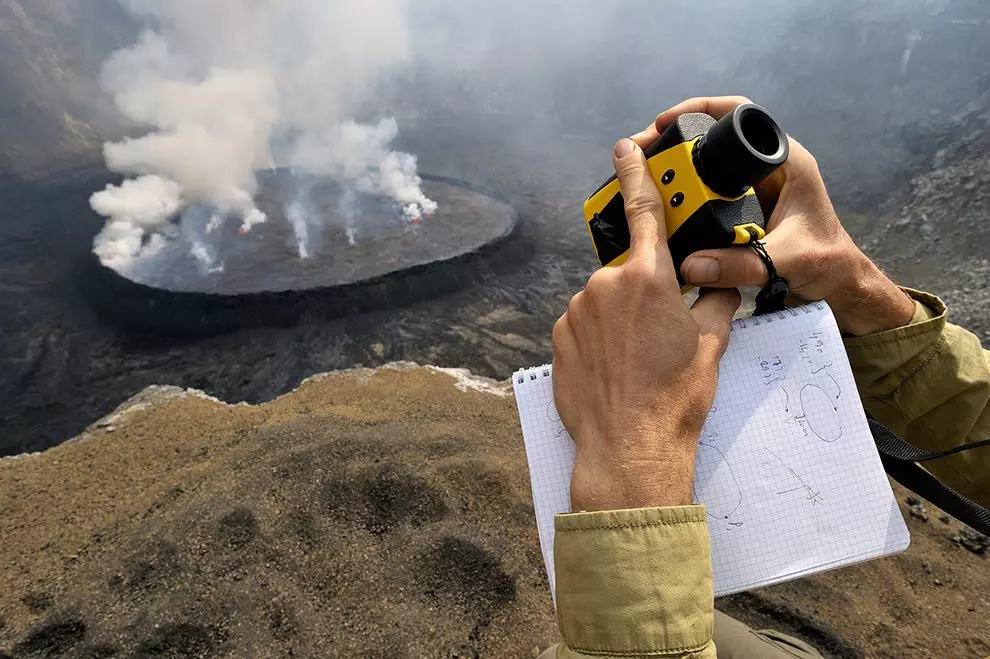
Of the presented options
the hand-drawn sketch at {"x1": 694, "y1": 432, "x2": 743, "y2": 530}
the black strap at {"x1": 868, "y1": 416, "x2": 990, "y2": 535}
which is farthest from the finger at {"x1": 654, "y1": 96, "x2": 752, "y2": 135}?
the black strap at {"x1": 868, "y1": 416, "x2": 990, "y2": 535}

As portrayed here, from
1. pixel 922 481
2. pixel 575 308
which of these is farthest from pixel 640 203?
pixel 922 481

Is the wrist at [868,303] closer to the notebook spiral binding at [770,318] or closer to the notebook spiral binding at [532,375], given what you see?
the notebook spiral binding at [770,318]

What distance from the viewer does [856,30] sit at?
1834 cm

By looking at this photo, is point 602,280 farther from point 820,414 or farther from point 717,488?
point 820,414

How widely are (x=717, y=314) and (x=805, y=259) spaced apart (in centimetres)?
37

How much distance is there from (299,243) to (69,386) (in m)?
5.66

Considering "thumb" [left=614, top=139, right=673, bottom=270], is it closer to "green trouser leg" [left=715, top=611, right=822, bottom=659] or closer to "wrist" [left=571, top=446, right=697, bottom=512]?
"wrist" [left=571, top=446, right=697, bottom=512]

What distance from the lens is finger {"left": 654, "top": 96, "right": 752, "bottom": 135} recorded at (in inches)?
69.1

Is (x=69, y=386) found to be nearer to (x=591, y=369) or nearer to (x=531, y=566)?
(x=531, y=566)

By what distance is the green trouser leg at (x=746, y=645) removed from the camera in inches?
92.0

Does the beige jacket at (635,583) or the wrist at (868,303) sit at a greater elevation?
the wrist at (868,303)

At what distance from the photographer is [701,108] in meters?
1.83

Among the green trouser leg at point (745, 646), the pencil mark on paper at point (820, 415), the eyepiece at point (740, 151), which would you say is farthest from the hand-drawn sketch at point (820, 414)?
the green trouser leg at point (745, 646)

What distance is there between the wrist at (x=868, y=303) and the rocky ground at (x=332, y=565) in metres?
2.81
